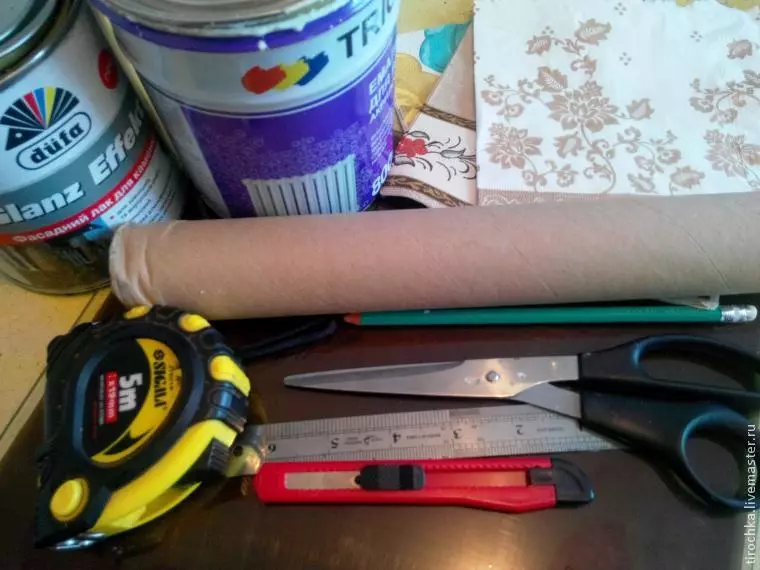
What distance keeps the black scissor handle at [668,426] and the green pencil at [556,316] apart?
0.20 ft

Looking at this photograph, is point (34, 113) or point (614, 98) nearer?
point (34, 113)

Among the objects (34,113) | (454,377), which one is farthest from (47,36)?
(454,377)

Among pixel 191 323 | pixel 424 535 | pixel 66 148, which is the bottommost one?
pixel 424 535

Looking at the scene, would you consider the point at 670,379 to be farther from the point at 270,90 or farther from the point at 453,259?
the point at 270,90

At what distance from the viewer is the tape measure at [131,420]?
35cm

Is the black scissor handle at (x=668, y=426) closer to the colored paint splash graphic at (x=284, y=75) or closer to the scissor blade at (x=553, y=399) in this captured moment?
the scissor blade at (x=553, y=399)

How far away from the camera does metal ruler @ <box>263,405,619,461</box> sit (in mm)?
403

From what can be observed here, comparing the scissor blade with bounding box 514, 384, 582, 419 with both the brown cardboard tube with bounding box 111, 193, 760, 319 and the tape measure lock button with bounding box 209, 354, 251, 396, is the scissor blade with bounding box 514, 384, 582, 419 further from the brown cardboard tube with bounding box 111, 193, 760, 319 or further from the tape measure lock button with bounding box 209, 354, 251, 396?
the tape measure lock button with bounding box 209, 354, 251, 396

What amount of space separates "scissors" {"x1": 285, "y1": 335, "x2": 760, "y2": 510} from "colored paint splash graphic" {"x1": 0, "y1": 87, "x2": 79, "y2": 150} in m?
0.21

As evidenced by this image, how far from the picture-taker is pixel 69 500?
35 cm

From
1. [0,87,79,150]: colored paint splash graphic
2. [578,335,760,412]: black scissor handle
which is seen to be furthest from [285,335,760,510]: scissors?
[0,87,79,150]: colored paint splash graphic

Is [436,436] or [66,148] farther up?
[66,148]

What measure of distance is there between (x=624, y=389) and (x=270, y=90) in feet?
0.92

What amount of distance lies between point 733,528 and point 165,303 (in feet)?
1.26
